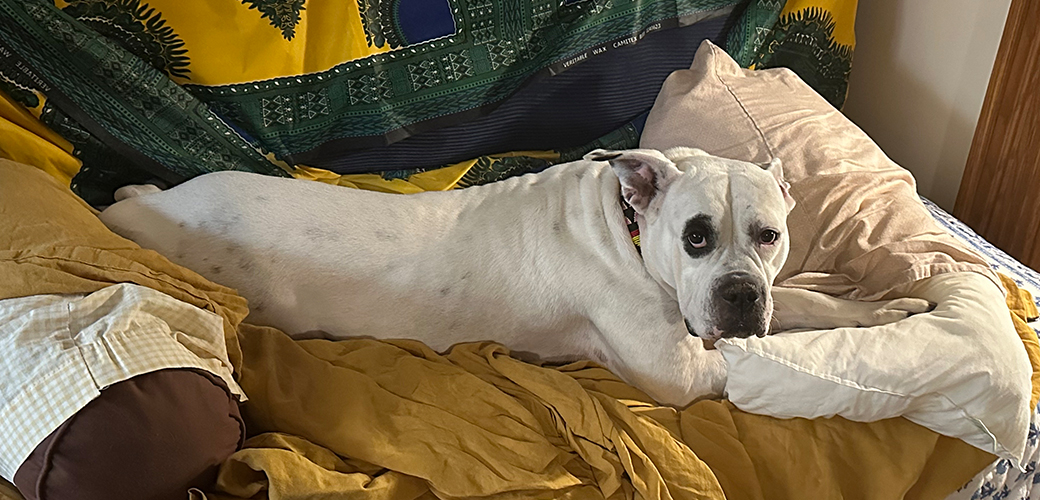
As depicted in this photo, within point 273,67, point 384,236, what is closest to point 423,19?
point 273,67

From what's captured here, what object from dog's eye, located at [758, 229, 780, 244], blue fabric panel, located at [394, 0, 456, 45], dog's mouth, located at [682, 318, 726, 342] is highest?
blue fabric panel, located at [394, 0, 456, 45]

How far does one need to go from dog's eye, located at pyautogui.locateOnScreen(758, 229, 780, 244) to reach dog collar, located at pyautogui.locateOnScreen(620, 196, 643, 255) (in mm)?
266

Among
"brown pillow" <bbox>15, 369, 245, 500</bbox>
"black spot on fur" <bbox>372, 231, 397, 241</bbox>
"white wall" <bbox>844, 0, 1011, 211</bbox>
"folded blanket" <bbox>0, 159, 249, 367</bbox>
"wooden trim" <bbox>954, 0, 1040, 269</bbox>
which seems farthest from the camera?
"white wall" <bbox>844, 0, 1011, 211</bbox>

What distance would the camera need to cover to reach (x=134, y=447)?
4.17ft

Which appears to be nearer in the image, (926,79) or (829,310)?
(829,310)

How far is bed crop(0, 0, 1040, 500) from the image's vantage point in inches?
59.1

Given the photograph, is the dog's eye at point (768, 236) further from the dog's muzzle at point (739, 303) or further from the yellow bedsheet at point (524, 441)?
the yellow bedsheet at point (524, 441)

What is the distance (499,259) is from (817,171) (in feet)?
3.03

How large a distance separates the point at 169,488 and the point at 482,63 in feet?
4.66

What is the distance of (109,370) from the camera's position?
1.29 meters

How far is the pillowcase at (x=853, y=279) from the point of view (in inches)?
62.2

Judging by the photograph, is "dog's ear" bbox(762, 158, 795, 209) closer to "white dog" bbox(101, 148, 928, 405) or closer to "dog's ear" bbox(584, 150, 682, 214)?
"white dog" bbox(101, 148, 928, 405)

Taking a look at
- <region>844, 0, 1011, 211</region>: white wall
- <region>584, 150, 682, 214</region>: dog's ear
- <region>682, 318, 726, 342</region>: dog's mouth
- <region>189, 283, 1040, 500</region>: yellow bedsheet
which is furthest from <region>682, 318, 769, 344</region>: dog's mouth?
<region>844, 0, 1011, 211</region>: white wall

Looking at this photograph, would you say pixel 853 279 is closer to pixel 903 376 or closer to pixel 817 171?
pixel 817 171
